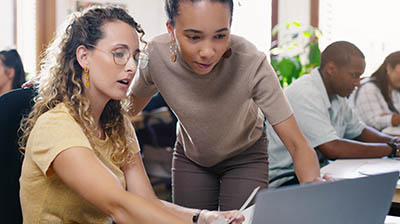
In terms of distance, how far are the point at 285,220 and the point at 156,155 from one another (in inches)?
118

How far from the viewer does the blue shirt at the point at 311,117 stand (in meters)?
2.22

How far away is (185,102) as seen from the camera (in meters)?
1.60

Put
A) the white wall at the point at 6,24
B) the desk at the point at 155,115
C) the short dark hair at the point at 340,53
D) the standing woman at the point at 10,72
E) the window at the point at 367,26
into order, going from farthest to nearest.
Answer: the window at the point at 367,26
the white wall at the point at 6,24
the desk at the point at 155,115
the standing woman at the point at 10,72
the short dark hair at the point at 340,53

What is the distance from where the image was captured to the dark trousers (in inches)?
68.2

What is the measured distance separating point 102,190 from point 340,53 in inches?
69.2

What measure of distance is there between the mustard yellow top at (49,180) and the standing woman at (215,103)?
0.43 metres

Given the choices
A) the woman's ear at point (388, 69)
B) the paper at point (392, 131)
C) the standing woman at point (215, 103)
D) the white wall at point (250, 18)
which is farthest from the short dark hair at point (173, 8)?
the white wall at point (250, 18)

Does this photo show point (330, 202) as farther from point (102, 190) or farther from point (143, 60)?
point (143, 60)

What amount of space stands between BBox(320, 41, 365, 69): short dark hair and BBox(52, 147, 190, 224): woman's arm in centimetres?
167

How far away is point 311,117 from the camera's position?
7.33 feet

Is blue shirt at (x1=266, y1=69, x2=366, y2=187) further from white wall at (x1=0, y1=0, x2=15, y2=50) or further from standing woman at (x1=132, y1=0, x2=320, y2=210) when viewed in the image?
white wall at (x1=0, y1=0, x2=15, y2=50)

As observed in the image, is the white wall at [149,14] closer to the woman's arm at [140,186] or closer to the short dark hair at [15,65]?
the short dark hair at [15,65]

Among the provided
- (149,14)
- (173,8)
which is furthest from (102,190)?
(149,14)

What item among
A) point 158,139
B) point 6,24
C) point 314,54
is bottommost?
point 158,139
